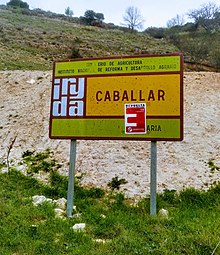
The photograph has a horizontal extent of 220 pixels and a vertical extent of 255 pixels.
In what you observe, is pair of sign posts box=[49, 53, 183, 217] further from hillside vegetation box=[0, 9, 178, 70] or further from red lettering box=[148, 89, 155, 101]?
hillside vegetation box=[0, 9, 178, 70]

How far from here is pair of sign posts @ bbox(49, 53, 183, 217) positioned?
4.35 m

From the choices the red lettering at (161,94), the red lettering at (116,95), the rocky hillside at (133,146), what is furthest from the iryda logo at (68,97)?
the rocky hillside at (133,146)

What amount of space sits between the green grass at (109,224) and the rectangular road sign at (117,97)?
98 cm

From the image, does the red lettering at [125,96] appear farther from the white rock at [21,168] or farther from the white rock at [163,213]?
the white rock at [21,168]

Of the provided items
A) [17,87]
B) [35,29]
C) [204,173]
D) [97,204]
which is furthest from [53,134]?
[35,29]

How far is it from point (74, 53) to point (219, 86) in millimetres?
13292

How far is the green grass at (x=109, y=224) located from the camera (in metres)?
3.29

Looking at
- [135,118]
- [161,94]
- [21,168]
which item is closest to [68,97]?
[135,118]

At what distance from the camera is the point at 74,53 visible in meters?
20.2

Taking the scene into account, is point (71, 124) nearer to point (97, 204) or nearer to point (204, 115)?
point (97, 204)

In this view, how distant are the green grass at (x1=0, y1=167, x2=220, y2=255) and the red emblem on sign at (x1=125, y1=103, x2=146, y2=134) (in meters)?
1.05

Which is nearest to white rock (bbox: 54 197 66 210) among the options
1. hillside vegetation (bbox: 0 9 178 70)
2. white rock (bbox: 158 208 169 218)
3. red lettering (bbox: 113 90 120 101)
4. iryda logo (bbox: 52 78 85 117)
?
iryda logo (bbox: 52 78 85 117)

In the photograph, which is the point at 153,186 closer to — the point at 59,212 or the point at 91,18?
the point at 59,212

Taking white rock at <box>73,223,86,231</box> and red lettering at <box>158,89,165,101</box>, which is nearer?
white rock at <box>73,223,86,231</box>
